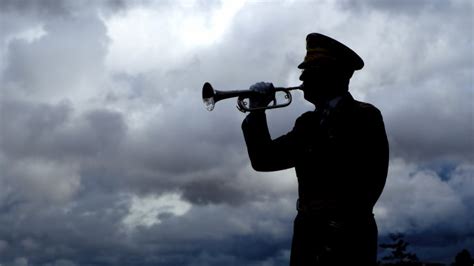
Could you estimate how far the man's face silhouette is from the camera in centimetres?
650

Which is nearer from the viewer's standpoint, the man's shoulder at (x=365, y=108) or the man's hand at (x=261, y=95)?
the man's shoulder at (x=365, y=108)

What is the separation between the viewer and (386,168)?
6305mm

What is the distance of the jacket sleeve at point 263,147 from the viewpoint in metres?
6.68

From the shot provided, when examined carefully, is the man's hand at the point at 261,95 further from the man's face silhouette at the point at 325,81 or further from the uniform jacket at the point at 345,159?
the uniform jacket at the point at 345,159

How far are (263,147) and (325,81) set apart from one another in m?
0.83

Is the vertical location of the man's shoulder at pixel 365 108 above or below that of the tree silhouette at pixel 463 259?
below

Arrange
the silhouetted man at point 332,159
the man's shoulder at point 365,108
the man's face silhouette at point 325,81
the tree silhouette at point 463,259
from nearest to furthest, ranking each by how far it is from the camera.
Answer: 1. the silhouetted man at point 332,159
2. the man's shoulder at point 365,108
3. the man's face silhouette at point 325,81
4. the tree silhouette at point 463,259

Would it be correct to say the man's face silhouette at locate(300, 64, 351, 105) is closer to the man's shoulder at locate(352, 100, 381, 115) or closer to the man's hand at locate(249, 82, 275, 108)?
the man's shoulder at locate(352, 100, 381, 115)

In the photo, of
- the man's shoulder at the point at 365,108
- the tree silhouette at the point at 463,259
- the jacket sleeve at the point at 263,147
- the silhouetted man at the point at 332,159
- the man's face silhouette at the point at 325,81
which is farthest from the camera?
the tree silhouette at the point at 463,259

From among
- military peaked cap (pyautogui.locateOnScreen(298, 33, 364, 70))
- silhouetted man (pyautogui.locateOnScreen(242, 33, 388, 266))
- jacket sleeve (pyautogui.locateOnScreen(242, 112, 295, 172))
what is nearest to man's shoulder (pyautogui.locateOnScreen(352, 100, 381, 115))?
silhouetted man (pyautogui.locateOnScreen(242, 33, 388, 266))

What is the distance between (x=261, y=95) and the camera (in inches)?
264

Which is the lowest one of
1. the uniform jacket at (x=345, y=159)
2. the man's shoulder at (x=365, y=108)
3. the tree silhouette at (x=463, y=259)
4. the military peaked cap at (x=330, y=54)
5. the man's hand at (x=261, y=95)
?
the uniform jacket at (x=345, y=159)

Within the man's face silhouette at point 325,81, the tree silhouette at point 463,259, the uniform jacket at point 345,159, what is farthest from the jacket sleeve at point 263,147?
the tree silhouette at point 463,259

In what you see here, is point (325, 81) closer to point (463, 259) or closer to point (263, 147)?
point (263, 147)
